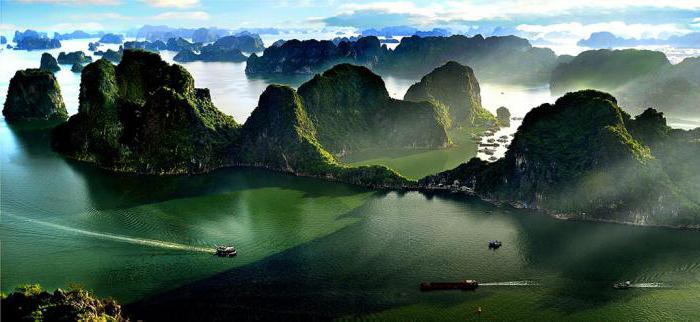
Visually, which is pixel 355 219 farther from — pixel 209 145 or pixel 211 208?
pixel 209 145

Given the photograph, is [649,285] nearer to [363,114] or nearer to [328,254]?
[328,254]

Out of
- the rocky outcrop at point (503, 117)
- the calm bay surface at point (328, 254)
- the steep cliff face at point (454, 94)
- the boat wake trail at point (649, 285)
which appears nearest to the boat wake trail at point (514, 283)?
the calm bay surface at point (328, 254)

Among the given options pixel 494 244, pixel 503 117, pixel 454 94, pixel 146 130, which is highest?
pixel 454 94

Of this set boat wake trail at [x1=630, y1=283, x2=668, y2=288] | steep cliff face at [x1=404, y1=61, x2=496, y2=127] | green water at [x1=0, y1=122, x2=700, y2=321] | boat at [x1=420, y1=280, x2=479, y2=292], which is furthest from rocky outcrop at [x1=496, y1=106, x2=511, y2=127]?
boat at [x1=420, y1=280, x2=479, y2=292]

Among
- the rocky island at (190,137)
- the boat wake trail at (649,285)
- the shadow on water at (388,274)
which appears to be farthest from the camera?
the rocky island at (190,137)

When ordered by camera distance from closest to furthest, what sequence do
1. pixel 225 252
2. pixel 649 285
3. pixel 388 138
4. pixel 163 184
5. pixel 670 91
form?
1. pixel 649 285
2. pixel 225 252
3. pixel 163 184
4. pixel 388 138
5. pixel 670 91

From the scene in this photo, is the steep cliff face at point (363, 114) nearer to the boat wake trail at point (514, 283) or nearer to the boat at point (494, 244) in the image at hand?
the boat at point (494, 244)

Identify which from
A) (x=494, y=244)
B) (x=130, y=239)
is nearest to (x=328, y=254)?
(x=494, y=244)
